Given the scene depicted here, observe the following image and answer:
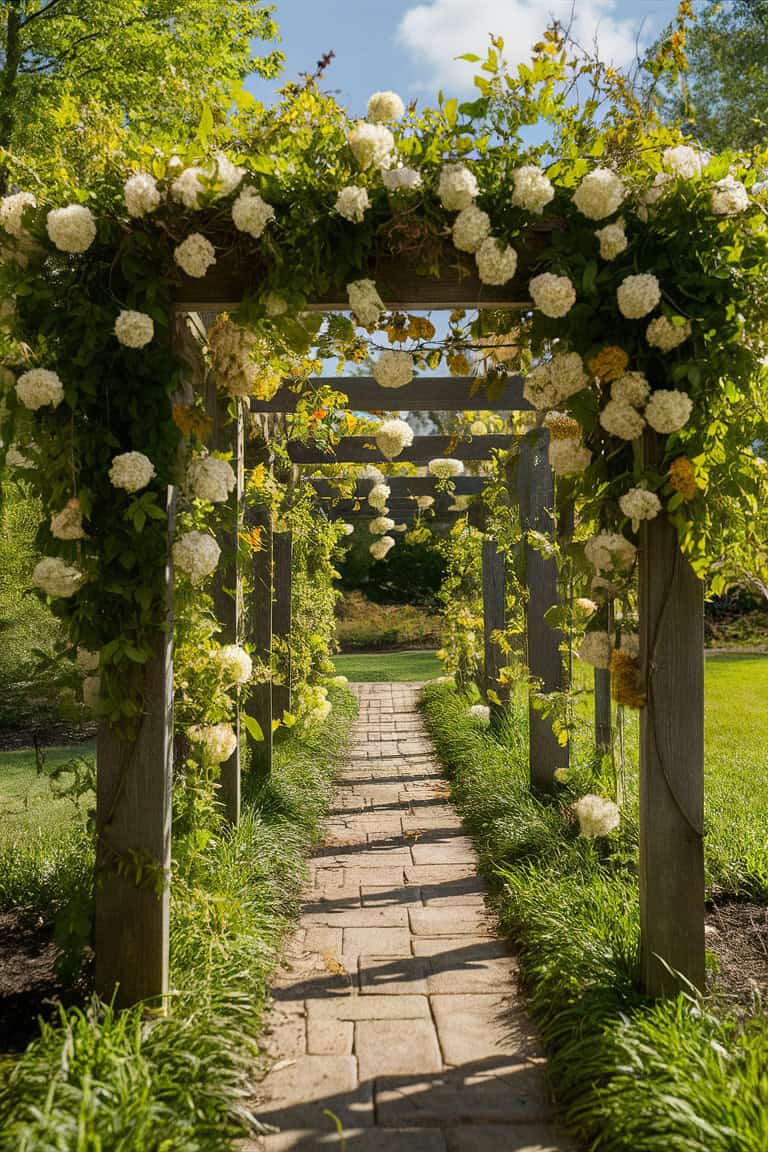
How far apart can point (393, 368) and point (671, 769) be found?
150cm

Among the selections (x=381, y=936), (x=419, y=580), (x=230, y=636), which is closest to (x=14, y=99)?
(x=230, y=636)

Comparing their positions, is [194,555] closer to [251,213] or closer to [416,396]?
[251,213]

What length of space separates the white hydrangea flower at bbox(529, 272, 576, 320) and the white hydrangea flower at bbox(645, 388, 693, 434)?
35 centimetres

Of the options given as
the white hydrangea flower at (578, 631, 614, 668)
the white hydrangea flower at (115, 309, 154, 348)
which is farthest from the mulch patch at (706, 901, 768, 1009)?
the white hydrangea flower at (115, 309, 154, 348)

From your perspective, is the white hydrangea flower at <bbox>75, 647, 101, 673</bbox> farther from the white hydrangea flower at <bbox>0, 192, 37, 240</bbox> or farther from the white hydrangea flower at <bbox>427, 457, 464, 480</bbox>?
the white hydrangea flower at <bbox>427, 457, 464, 480</bbox>

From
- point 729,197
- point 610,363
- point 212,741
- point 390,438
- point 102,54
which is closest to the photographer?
point 729,197

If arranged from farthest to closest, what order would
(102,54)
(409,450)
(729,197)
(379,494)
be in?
(102,54), (379,494), (409,450), (729,197)

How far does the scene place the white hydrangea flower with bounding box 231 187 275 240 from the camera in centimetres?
258

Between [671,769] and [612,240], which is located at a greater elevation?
[612,240]

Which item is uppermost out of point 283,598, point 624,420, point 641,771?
point 624,420

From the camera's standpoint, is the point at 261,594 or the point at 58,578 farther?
the point at 261,594

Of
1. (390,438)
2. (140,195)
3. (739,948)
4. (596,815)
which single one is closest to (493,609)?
(390,438)

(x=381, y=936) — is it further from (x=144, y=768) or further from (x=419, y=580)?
(x=419, y=580)

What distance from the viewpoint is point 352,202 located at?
256 cm
